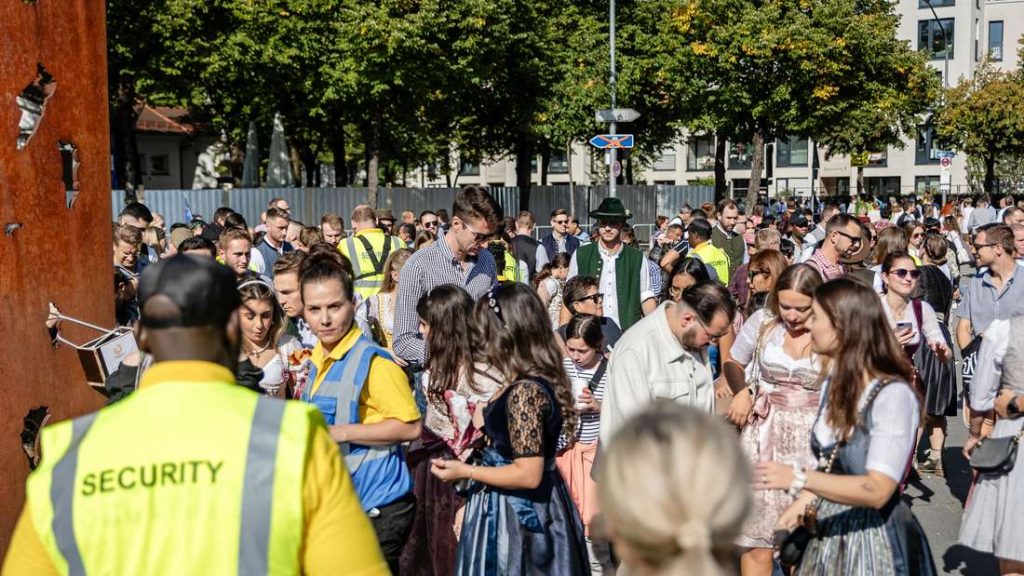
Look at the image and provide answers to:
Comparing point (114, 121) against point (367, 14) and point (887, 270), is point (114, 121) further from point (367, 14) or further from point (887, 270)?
point (887, 270)

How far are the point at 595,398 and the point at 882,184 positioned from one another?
7681 cm

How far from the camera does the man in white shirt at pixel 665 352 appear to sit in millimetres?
5180

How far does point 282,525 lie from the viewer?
2.45 m

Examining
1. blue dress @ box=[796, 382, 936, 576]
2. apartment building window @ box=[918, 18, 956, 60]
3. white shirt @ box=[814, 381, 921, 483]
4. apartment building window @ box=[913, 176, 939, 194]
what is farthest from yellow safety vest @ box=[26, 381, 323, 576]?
apartment building window @ box=[918, 18, 956, 60]

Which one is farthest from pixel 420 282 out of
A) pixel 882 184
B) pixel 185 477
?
pixel 882 184

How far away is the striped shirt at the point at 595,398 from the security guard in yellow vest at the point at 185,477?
4.27 meters

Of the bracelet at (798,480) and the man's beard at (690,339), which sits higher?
the man's beard at (690,339)

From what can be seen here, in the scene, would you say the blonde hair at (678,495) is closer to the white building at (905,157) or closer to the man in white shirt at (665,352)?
the man in white shirt at (665,352)

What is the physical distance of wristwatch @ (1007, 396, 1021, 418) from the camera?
5.49 metres

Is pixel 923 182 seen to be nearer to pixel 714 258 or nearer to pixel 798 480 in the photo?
pixel 714 258

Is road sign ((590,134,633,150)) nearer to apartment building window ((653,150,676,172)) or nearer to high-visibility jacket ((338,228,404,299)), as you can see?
high-visibility jacket ((338,228,404,299))

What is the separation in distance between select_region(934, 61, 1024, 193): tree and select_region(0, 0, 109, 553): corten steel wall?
49.0m

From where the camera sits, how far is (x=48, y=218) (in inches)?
229

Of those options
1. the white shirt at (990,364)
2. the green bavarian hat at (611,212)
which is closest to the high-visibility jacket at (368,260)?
the green bavarian hat at (611,212)
